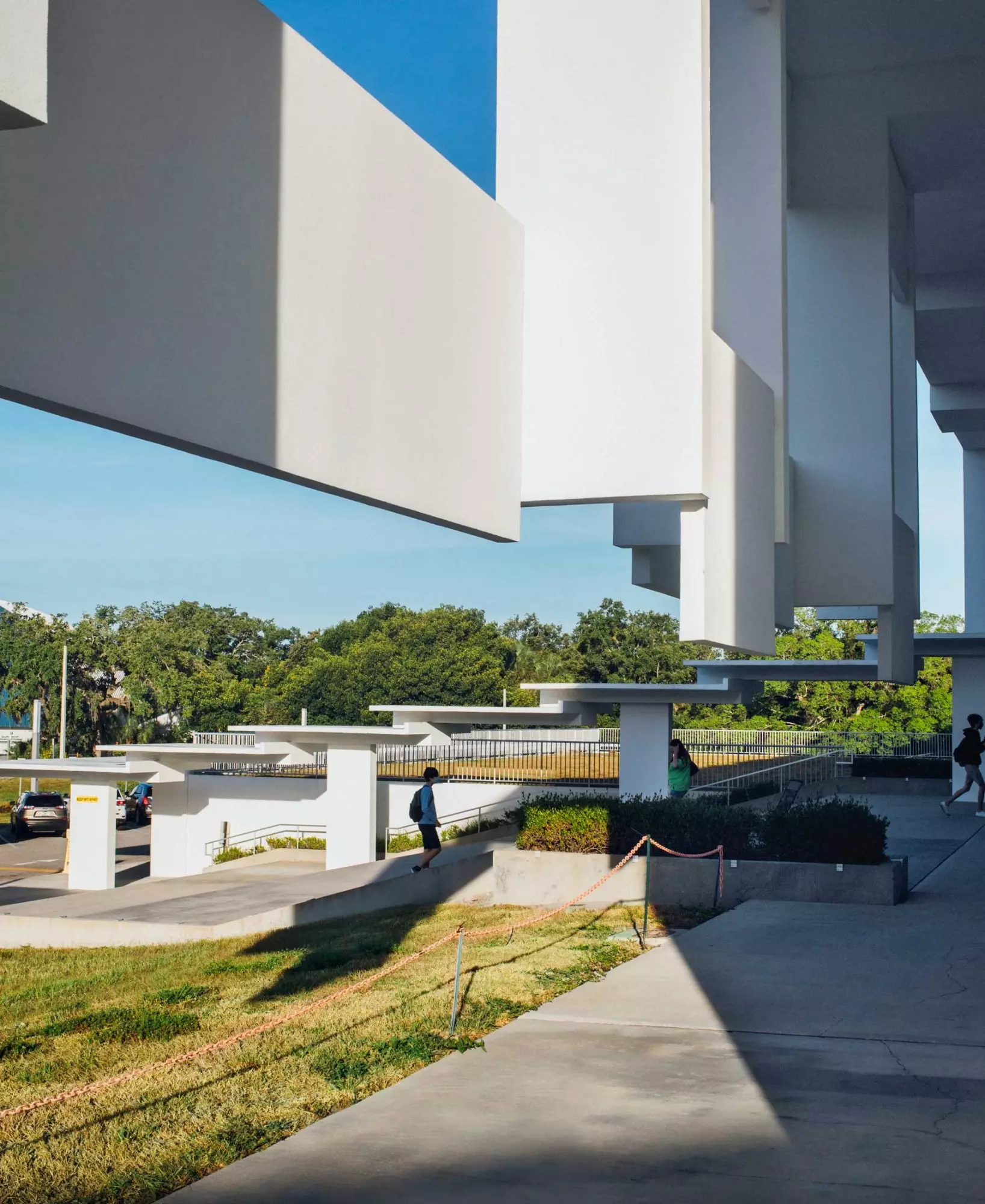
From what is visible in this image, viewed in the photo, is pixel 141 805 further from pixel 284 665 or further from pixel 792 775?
pixel 284 665

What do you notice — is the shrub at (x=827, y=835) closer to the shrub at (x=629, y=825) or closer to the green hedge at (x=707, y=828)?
the green hedge at (x=707, y=828)

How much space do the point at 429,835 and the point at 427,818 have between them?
1.76 feet

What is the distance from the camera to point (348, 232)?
4.92 meters

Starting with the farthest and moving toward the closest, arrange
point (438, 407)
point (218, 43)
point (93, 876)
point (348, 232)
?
point (93, 876) → point (438, 407) → point (348, 232) → point (218, 43)

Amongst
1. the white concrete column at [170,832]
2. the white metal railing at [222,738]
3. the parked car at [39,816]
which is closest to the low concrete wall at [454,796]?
the white concrete column at [170,832]

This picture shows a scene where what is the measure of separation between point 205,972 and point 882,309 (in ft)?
29.4

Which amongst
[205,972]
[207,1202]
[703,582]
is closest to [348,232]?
[703,582]

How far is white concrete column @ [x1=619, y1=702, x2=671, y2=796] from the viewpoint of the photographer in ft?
84.0

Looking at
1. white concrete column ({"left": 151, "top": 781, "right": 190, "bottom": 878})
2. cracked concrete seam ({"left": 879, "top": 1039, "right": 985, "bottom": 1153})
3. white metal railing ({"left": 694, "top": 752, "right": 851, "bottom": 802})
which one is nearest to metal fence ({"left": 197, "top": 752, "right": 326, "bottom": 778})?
white concrete column ({"left": 151, "top": 781, "right": 190, "bottom": 878})

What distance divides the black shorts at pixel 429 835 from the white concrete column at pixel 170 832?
54.9 feet

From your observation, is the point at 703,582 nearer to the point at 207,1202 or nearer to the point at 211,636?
the point at 207,1202

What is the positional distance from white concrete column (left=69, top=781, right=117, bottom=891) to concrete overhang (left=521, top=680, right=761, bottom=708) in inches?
439

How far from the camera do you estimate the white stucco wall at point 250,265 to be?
139 inches

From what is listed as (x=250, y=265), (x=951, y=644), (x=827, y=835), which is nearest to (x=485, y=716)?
(x=951, y=644)
